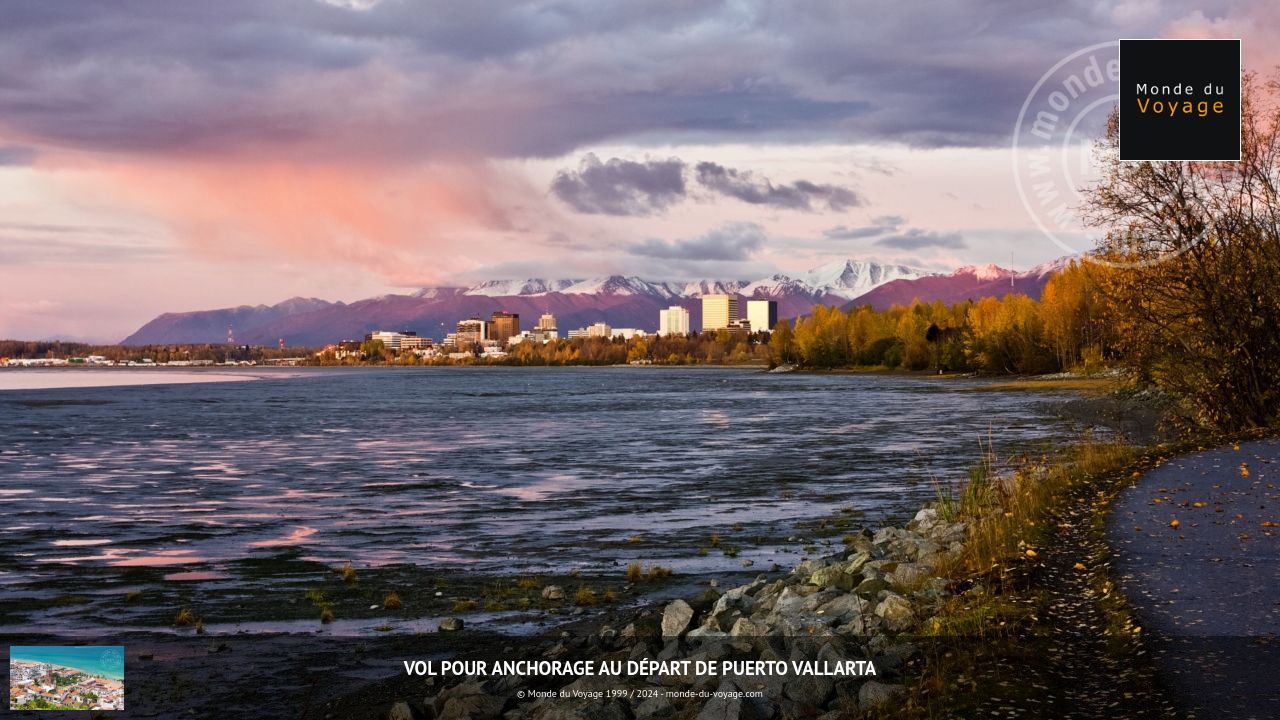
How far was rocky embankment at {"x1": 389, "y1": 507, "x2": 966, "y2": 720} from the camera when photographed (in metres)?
10.9

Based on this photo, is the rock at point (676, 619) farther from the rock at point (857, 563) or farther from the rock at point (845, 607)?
the rock at point (857, 563)

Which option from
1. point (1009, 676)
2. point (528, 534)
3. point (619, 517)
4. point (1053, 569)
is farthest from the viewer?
point (619, 517)

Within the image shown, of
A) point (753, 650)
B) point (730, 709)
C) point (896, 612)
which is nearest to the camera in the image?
point (730, 709)

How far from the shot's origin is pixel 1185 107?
1209 inches

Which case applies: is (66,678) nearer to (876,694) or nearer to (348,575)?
(348,575)

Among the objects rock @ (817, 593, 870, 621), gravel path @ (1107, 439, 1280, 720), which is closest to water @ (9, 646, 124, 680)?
rock @ (817, 593, 870, 621)

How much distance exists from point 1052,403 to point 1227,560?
66678 mm

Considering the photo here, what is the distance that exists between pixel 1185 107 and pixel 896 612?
2392cm

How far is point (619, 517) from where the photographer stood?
28.2 meters

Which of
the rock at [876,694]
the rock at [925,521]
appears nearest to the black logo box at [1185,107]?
the rock at [925,521]

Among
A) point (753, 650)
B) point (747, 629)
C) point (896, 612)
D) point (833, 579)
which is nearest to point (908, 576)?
point (833, 579)

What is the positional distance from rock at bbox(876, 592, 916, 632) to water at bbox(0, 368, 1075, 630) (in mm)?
7258

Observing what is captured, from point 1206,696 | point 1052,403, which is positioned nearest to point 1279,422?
point 1206,696

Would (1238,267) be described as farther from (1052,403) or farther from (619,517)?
→ (1052,403)
